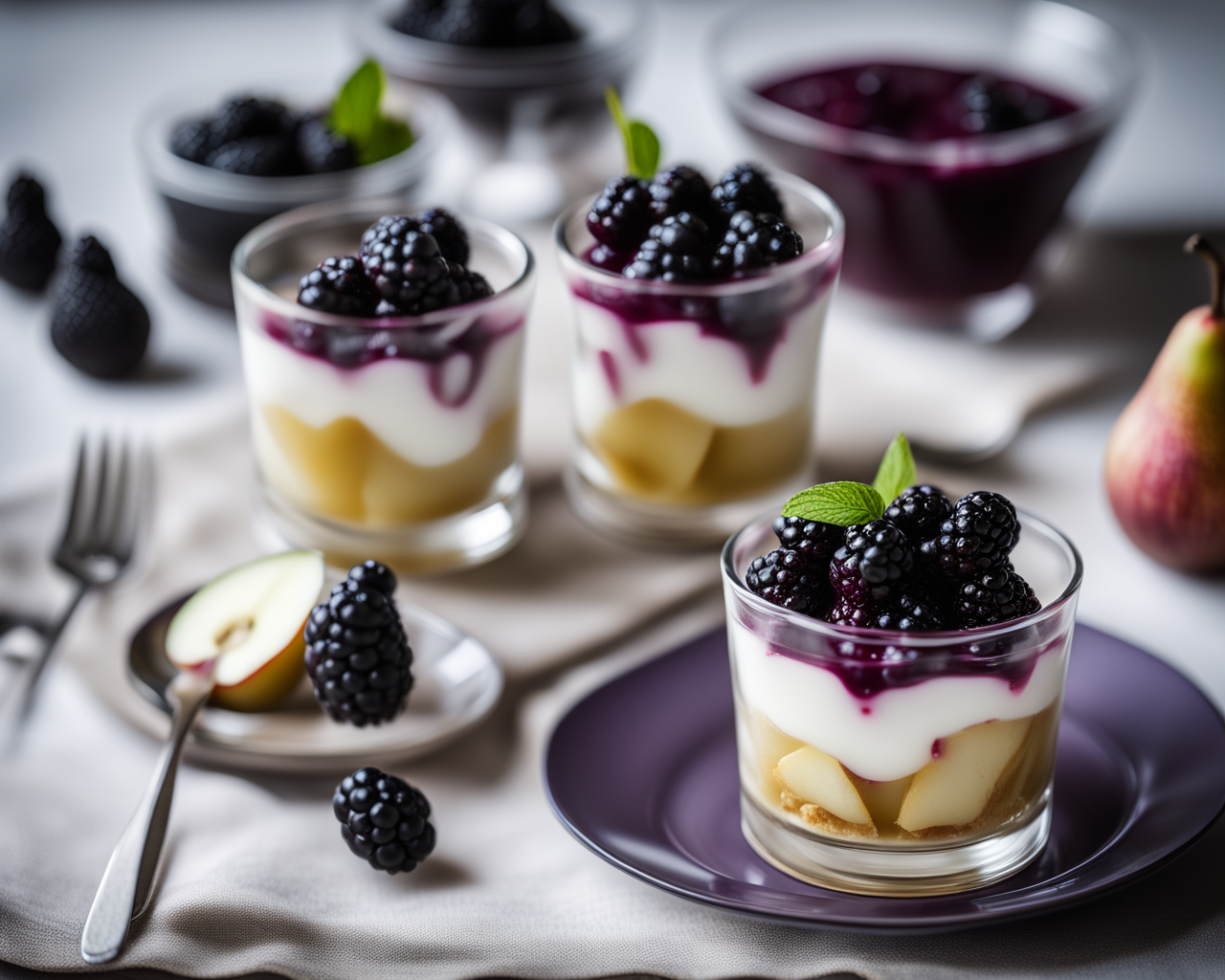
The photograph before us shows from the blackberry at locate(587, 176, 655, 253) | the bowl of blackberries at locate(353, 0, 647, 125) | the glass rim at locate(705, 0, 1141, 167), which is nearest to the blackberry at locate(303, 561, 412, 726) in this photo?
the blackberry at locate(587, 176, 655, 253)

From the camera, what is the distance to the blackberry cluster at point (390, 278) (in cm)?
138

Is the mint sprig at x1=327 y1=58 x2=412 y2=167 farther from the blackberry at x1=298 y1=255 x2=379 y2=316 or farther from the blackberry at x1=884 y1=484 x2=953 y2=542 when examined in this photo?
the blackberry at x1=884 y1=484 x2=953 y2=542

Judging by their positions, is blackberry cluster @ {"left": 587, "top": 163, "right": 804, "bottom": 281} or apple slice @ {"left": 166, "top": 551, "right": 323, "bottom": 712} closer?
apple slice @ {"left": 166, "top": 551, "right": 323, "bottom": 712}

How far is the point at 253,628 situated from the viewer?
135 centimetres

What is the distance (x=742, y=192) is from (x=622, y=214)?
0.14 metres

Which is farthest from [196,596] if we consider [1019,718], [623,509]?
[1019,718]

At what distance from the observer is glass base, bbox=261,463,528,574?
5.07 feet

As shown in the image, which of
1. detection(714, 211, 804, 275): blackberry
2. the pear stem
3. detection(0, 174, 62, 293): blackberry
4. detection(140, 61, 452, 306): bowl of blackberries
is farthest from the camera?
detection(0, 174, 62, 293): blackberry

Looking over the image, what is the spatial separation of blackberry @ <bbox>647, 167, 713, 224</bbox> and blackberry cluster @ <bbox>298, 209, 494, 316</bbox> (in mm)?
228

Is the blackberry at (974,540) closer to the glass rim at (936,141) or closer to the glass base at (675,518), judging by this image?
the glass base at (675,518)

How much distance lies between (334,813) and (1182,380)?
994 millimetres

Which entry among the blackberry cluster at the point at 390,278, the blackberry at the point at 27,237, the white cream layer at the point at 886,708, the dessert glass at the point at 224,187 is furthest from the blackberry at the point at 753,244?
the blackberry at the point at 27,237

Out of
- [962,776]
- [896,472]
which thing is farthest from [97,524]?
[962,776]

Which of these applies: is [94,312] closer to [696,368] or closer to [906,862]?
[696,368]
